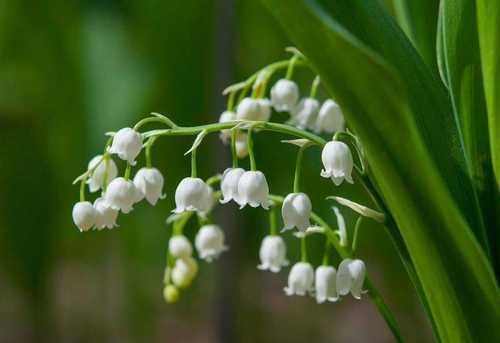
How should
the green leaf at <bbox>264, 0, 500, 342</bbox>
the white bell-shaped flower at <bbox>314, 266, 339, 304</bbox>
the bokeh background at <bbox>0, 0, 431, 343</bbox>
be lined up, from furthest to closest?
the bokeh background at <bbox>0, 0, 431, 343</bbox> → the white bell-shaped flower at <bbox>314, 266, 339, 304</bbox> → the green leaf at <bbox>264, 0, 500, 342</bbox>

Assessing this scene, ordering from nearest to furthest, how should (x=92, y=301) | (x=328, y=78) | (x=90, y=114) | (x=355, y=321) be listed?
1. (x=328, y=78)
2. (x=90, y=114)
3. (x=92, y=301)
4. (x=355, y=321)

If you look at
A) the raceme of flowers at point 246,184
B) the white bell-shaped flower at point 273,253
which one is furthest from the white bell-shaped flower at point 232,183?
the white bell-shaped flower at point 273,253

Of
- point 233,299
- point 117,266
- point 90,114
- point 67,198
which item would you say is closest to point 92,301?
point 117,266

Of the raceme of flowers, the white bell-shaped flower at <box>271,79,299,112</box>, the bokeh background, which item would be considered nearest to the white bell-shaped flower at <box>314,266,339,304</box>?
the raceme of flowers

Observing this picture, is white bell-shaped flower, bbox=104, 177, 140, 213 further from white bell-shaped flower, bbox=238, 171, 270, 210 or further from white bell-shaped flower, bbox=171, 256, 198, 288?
white bell-shaped flower, bbox=171, 256, 198, 288

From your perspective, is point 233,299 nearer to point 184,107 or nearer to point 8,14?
point 184,107

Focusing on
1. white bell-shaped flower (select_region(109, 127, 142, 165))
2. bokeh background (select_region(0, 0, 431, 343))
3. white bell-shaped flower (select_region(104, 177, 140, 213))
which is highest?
white bell-shaped flower (select_region(109, 127, 142, 165))
